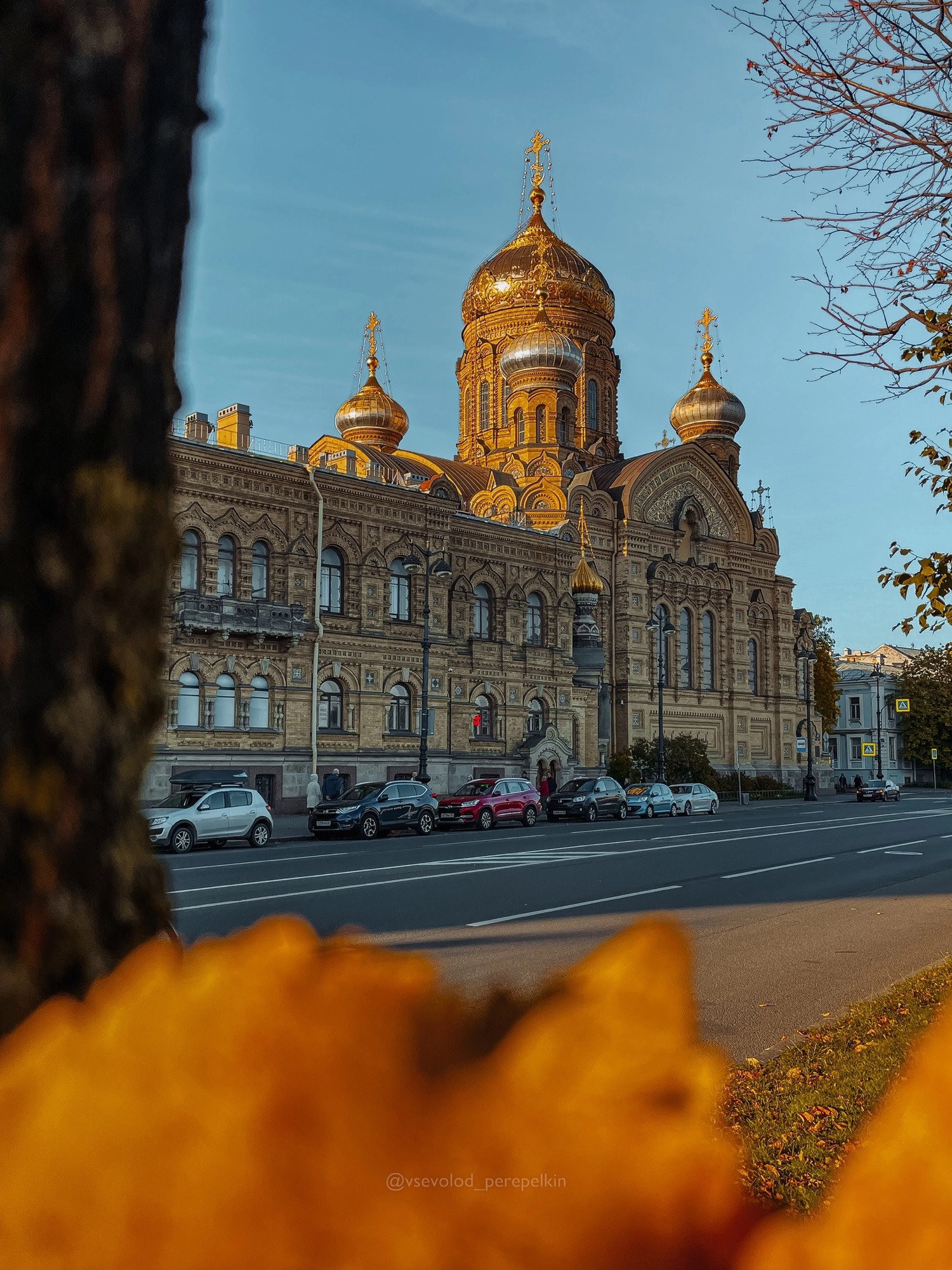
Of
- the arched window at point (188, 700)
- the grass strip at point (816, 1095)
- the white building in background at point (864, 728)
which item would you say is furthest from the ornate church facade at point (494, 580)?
the white building in background at point (864, 728)

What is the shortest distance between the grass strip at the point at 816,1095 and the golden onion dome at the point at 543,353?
1803 inches

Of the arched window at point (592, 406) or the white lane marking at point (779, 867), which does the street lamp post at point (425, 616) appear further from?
the arched window at point (592, 406)

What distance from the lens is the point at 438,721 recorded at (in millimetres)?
37281

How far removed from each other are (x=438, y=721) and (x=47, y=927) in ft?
116

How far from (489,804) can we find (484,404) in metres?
31.2

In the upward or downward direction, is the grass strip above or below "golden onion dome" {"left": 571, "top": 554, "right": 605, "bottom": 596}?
below

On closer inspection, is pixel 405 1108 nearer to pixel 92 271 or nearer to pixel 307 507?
pixel 92 271

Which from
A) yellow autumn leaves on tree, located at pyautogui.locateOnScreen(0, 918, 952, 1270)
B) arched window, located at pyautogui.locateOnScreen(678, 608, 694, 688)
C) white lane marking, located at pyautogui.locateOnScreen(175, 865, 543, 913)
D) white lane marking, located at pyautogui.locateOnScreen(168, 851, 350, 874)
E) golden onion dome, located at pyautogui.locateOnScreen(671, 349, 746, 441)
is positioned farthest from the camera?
golden onion dome, located at pyautogui.locateOnScreen(671, 349, 746, 441)

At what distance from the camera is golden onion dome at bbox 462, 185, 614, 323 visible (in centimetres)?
5603

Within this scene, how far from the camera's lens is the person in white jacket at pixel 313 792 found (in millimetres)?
32344

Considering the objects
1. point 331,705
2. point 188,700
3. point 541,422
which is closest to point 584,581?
point 541,422

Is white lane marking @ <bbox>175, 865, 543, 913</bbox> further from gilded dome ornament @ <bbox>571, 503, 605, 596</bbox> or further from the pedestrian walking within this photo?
gilded dome ornament @ <bbox>571, 503, 605, 596</bbox>

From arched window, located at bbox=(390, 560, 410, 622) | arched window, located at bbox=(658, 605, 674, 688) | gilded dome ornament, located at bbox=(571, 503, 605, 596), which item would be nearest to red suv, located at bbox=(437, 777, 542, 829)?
arched window, located at bbox=(390, 560, 410, 622)

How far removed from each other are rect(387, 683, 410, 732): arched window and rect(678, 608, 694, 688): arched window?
19140mm
